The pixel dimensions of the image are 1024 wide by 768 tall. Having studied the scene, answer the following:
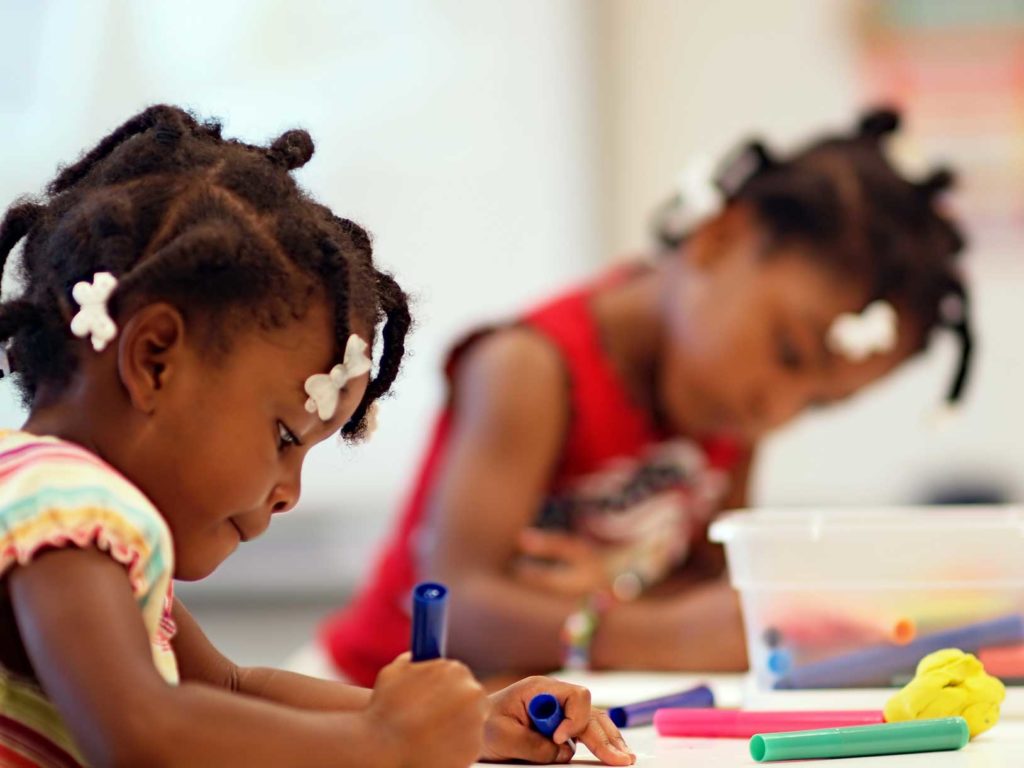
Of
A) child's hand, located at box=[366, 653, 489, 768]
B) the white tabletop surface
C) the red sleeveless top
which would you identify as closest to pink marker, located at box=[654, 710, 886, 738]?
the white tabletop surface

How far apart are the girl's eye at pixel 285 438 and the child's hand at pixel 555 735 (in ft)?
0.55

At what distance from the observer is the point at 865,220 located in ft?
4.61

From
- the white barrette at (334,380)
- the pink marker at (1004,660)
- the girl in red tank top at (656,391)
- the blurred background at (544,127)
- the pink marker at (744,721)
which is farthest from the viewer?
the blurred background at (544,127)

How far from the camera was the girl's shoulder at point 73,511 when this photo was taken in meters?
0.50

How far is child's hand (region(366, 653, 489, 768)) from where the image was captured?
0.53 metres

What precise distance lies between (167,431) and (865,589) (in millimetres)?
519

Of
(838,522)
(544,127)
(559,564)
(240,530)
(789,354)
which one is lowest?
(240,530)

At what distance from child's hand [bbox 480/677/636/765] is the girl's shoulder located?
0.21m

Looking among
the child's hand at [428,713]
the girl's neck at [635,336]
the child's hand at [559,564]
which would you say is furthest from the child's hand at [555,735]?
the girl's neck at [635,336]

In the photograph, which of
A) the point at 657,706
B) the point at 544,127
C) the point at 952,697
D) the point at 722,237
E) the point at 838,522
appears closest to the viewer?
the point at 952,697

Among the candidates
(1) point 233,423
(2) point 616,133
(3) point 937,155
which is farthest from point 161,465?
(3) point 937,155

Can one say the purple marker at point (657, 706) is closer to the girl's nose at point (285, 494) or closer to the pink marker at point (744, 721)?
the pink marker at point (744, 721)

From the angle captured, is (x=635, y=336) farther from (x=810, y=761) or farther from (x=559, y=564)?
(x=810, y=761)

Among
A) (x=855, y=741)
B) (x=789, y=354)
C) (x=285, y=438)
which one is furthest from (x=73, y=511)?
(x=789, y=354)
